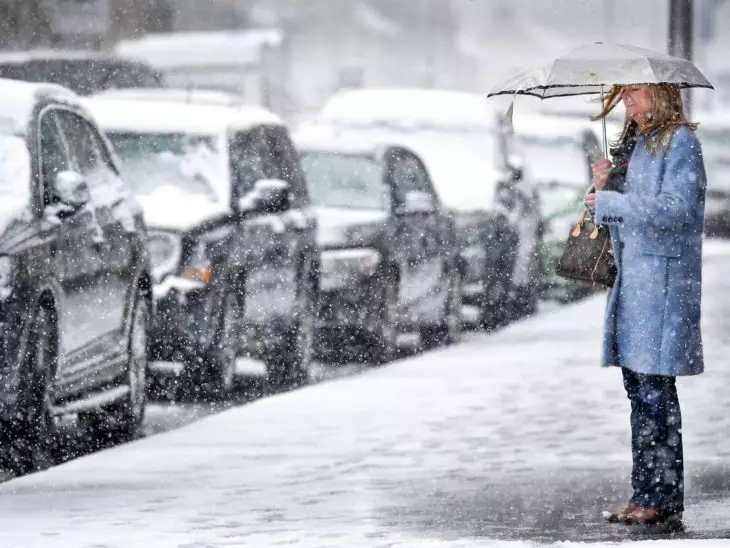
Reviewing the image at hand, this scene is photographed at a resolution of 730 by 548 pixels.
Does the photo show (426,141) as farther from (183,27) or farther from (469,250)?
(183,27)

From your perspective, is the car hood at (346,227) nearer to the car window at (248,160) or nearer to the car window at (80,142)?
the car window at (248,160)

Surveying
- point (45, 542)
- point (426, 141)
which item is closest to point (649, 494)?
point (45, 542)

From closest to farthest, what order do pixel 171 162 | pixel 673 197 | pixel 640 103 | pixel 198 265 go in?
pixel 673 197 < pixel 640 103 < pixel 198 265 < pixel 171 162

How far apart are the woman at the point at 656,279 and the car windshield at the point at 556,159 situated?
13426mm

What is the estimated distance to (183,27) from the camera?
173 feet

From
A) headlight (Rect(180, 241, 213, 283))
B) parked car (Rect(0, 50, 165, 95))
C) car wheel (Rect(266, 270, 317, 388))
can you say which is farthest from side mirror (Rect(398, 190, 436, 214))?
parked car (Rect(0, 50, 165, 95))

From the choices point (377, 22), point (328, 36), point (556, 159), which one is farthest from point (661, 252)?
point (377, 22)

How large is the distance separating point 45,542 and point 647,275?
218 cm

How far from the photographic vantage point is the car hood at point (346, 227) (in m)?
13.7

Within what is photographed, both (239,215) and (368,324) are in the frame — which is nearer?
(239,215)

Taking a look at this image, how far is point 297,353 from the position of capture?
12.6 m

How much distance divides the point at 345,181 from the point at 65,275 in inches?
217

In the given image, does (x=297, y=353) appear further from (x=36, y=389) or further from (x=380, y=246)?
(x=36, y=389)

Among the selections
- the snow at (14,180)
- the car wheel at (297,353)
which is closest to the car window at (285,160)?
the car wheel at (297,353)
